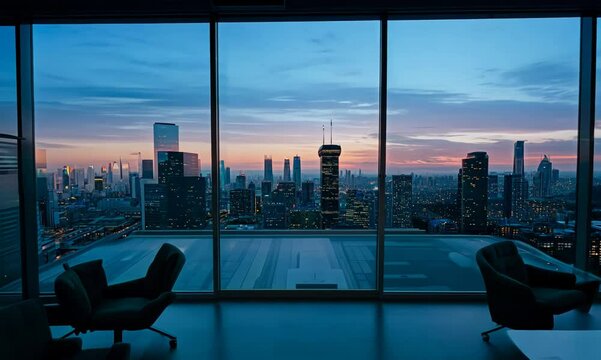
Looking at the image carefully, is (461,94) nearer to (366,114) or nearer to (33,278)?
(366,114)

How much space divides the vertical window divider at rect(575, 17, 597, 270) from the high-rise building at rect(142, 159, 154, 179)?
5428mm

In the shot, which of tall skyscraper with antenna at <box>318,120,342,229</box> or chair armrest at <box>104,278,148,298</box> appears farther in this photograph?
tall skyscraper with antenna at <box>318,120,342,229</box>

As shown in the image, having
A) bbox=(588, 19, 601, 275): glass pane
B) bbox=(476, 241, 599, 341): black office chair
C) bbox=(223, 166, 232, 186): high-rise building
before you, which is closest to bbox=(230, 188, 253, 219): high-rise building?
bbox=(223, 166, 232, 186): high-rise building

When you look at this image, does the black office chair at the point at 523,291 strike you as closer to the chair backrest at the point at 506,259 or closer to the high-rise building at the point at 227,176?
the chair backrest at the point at 506,259

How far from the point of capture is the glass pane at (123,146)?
426 centimetres

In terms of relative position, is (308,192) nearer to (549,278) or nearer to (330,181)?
(330,181)

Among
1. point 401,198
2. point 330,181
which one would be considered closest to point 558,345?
point 401,198

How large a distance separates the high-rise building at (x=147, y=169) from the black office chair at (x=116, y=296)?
1.21 metres

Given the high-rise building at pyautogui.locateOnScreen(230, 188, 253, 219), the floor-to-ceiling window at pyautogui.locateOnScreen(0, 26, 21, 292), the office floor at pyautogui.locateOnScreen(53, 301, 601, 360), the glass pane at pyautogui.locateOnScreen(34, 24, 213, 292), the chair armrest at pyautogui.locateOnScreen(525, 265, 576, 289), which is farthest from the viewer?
the high-rise building at pyautogui.locateOnScreen(230, 188, 253, 219)

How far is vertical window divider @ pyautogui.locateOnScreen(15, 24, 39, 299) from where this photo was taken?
165 inches

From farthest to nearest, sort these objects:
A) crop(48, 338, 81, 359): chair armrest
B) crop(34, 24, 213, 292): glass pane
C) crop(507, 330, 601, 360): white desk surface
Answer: crop(34, 24, 213, 292): glass pane
crop(48, 338, 81, 359): chair armrest
crop(507, 330, 601, 360): white desk surface

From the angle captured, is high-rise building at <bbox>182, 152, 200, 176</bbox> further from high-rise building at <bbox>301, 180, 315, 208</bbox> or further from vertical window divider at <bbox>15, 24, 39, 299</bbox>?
vertical window divider at <bbox>15, 24, 39, 299</bbox>

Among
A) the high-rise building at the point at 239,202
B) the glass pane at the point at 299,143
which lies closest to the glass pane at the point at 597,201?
the glass pane at the point at 299,143

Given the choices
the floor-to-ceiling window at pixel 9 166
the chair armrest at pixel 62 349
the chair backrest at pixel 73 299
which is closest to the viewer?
the chair armrest at pixel 62 349
